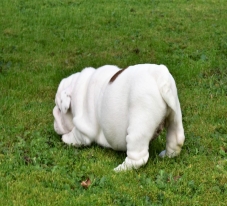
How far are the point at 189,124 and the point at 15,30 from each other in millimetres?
6321

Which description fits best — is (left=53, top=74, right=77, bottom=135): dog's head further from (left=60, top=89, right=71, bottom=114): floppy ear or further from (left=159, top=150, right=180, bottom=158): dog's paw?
(left=159, top=150, right=180, bottom=158): dog's paw

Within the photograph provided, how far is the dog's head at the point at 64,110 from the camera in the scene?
5793 mm

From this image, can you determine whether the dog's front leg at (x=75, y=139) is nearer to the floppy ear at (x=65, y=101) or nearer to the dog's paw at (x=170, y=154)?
the floppy ear at (x=65, y=101)

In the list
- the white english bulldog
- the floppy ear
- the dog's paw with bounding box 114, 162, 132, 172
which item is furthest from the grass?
the floppy ear

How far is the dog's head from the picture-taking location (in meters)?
5.79

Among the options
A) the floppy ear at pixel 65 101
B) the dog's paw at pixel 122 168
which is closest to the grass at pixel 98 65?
the dog's paw at pixel 122 168

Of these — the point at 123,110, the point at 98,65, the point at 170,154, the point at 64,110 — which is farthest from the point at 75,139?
the point at 98,65

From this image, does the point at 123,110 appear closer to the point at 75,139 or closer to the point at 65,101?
the point at 75,139

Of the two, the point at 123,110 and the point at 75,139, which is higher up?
the point at 123,110

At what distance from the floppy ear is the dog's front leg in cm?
26

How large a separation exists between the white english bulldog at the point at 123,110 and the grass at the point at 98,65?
18 centimetres

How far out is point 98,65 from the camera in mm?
9312

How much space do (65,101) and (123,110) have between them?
0.99 m

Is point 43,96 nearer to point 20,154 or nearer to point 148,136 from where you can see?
point 20,154
